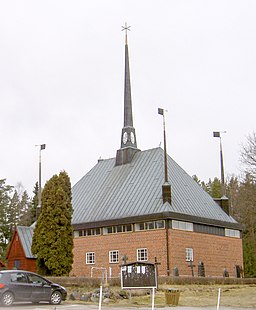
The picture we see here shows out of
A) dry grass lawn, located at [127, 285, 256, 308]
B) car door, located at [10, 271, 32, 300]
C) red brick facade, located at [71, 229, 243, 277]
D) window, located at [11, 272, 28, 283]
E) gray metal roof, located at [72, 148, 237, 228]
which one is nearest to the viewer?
car door, located at [10, 271, 32, 300]

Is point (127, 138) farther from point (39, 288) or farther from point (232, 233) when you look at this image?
point (39, 288)

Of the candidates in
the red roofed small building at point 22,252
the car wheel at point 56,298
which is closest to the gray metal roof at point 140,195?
the red roofed small building at point 22,252

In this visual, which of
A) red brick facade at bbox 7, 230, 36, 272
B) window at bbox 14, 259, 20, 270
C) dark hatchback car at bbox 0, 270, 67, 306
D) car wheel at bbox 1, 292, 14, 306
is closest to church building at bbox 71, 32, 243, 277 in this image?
red brick facade at bbox 7, 230, 36, 272

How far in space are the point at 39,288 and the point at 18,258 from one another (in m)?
28.2

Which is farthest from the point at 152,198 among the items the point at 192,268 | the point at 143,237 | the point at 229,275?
the point at 229,275

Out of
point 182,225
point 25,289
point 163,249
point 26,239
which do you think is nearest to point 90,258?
point 26,239

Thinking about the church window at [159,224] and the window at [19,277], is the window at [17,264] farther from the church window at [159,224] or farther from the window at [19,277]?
the window at [19,277]

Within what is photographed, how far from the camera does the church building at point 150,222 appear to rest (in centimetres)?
4225

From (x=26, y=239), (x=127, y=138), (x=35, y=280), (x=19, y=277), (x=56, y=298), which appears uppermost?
(x=127, y=138)

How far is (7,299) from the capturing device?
22.6 meters

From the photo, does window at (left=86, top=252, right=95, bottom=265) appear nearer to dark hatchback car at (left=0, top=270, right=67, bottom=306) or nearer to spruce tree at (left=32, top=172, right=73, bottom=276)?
spruce tree at (left=32, top=172, right=73, bottom=276)

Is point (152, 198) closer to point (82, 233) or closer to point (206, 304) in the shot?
point (82, 233)

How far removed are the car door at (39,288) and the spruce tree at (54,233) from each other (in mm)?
11602

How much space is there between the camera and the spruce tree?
35.7 meters
